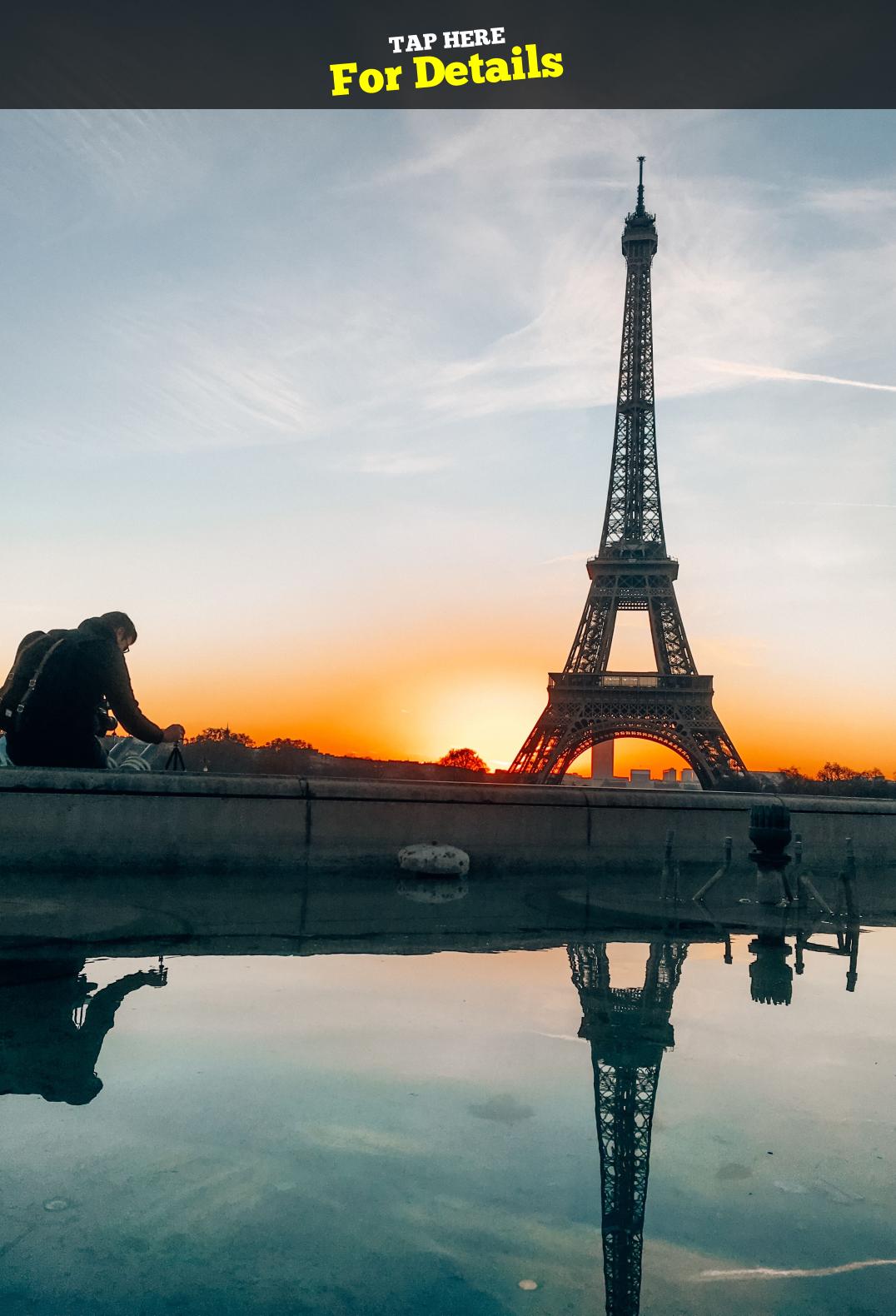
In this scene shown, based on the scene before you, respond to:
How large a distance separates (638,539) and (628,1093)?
6519cm

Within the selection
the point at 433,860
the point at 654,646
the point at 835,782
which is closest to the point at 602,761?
the point at 835,782

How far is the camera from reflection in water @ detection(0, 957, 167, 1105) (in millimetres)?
3535

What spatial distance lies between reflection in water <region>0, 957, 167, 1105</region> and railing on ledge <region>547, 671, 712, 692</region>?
180 feet

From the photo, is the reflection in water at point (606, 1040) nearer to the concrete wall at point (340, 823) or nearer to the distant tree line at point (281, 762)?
the concrete wall at point (340, 823)

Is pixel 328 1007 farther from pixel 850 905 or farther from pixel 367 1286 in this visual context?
pixel 850 905

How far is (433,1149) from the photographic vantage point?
309cm

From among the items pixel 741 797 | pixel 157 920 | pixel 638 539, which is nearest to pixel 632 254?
pixel 638 539

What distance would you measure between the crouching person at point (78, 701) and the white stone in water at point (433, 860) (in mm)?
2708

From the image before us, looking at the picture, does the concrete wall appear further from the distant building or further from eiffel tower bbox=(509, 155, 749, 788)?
the distant building

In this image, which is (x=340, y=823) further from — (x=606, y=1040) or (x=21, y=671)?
(x=606, y=1040)

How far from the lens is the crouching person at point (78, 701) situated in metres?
8.84

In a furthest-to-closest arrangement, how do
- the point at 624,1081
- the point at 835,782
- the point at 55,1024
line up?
1. the point at 835,782
2. the point at 55,1024
3. the point at 624,1081

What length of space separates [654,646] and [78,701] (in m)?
57.0

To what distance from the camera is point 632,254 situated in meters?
74.7
